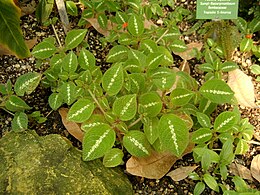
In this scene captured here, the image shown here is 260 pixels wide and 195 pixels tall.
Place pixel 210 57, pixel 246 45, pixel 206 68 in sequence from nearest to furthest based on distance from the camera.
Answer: pixel 206 68
pixel 210 57
pixel 246 45

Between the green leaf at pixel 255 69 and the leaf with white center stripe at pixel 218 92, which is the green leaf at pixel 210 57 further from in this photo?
the leaf with white center stripe at pixel 218 92

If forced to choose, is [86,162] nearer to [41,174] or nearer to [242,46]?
[41,174]

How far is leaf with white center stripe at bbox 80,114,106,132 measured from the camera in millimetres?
1644

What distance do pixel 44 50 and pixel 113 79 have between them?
351 millimetres

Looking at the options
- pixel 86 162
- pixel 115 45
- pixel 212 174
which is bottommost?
pixel 212 174

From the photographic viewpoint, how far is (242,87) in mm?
2033

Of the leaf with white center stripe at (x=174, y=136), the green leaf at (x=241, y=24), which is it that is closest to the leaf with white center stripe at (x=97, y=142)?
the leaf with white center stripe at (x=174, y=136)

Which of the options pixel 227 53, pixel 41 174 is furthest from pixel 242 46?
pixel 41 174

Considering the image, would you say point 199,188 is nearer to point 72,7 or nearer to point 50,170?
point 50,170

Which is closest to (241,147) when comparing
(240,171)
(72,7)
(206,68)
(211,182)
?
(240,171)

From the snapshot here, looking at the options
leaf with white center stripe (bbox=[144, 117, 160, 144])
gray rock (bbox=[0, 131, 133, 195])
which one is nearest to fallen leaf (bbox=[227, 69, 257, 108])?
leaf with white center stripe (bbox=[144, 117, 160, 144])

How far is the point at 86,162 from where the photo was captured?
1659 mm

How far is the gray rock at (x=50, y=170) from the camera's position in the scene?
1.56 metres

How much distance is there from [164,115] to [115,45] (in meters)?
0.56
